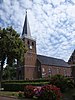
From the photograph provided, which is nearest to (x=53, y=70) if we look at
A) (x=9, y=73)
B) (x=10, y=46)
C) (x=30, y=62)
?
(x=30, y=62)

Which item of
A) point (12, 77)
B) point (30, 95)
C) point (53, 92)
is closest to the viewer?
point (53, 92)

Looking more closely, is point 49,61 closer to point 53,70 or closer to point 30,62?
point 53,70

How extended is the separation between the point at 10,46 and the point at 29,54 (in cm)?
3122

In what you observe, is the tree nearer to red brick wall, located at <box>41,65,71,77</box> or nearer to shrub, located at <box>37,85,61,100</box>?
shrub, located at <box>37,85,61,100</box>

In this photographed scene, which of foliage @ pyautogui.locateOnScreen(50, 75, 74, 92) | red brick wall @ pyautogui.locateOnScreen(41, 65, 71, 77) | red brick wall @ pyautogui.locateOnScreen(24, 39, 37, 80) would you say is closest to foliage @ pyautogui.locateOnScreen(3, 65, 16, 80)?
red brick wall @ pyautogui.locateOnScreen(24, 39, 37, 80)

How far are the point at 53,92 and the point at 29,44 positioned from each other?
55890 millimetres

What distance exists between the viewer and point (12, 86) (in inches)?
1341

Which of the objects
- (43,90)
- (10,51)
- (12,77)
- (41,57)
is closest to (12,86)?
(10,51)

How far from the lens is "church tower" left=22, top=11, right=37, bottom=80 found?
7088 cm

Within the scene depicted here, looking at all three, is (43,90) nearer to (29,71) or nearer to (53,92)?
(53,92)

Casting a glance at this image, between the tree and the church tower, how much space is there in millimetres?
27288

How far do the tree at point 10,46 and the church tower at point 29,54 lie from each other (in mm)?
27288

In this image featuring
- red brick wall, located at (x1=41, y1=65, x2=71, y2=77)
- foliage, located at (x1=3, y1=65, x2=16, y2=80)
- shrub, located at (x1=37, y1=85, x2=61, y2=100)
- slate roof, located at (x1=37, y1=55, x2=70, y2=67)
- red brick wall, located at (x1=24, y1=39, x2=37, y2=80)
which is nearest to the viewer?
shrub, located at (x1=37, y1=85, x2=61, y2=100)

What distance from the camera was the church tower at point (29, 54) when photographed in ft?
233
